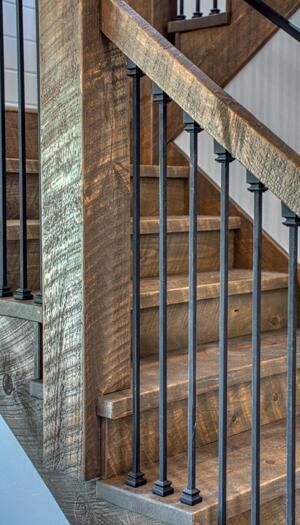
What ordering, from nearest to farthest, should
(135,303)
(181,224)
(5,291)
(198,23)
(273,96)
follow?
(135,303) → (5,291) → (181,224) → (273,96) → (198,23)

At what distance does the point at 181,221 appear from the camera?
2119 millimetres

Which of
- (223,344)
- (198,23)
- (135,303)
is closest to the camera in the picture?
(223,344)

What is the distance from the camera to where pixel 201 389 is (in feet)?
4.97

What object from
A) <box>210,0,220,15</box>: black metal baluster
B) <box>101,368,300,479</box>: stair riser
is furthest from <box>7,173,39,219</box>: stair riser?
<box>210,0,220,15</box>: black metal baluster

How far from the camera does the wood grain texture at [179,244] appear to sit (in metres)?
1.98

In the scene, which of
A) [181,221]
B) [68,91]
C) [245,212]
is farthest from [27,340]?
[245,212]

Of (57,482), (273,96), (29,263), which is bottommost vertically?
(57,482)

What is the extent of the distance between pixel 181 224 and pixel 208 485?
918 millimetres

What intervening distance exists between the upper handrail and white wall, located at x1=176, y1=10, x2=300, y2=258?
16cm

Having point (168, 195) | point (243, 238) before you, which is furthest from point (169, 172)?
point (243, 238)

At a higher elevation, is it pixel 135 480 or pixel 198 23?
pixel 198 23

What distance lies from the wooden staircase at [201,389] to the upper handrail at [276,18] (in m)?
0.56

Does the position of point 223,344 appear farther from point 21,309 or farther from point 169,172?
point 169,172

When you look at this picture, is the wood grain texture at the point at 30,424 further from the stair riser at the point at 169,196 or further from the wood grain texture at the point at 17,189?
the stair riser at the point at 169,196
